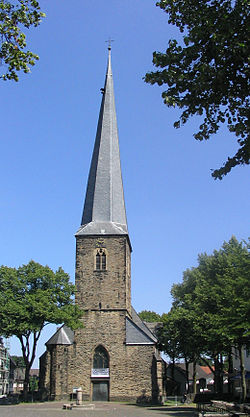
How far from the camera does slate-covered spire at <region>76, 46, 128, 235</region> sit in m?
38.5

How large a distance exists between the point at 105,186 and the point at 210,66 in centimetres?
3148

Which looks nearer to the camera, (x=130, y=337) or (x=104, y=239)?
(x=130, y=337)

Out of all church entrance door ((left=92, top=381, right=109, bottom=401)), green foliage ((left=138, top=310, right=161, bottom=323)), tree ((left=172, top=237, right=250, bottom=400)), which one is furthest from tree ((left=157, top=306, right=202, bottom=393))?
green foliage ((left=138, top=310, right=161, bottom=323))

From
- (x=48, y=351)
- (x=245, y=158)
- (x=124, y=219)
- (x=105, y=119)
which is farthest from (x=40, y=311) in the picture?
(x=245, y=158)

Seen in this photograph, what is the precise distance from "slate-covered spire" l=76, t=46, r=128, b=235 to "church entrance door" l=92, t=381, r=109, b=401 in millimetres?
11393

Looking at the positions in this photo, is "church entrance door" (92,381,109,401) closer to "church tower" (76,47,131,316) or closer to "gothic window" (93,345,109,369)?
"gothic window" (93,345,109,369)

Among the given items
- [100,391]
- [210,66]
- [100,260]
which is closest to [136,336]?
[100,391]

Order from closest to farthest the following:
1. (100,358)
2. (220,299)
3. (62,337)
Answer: (220,299) < (100,358) < (62,337)

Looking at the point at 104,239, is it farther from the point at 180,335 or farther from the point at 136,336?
the point at 180,335

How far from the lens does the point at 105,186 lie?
3969cm

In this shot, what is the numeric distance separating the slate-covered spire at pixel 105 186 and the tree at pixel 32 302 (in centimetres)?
602

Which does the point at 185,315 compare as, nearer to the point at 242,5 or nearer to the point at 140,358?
the point at 140,358

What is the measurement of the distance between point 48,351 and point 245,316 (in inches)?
791

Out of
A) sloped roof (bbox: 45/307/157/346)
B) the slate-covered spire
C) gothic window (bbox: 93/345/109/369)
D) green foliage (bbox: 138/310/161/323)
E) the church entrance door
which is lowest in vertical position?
the church entrance door
